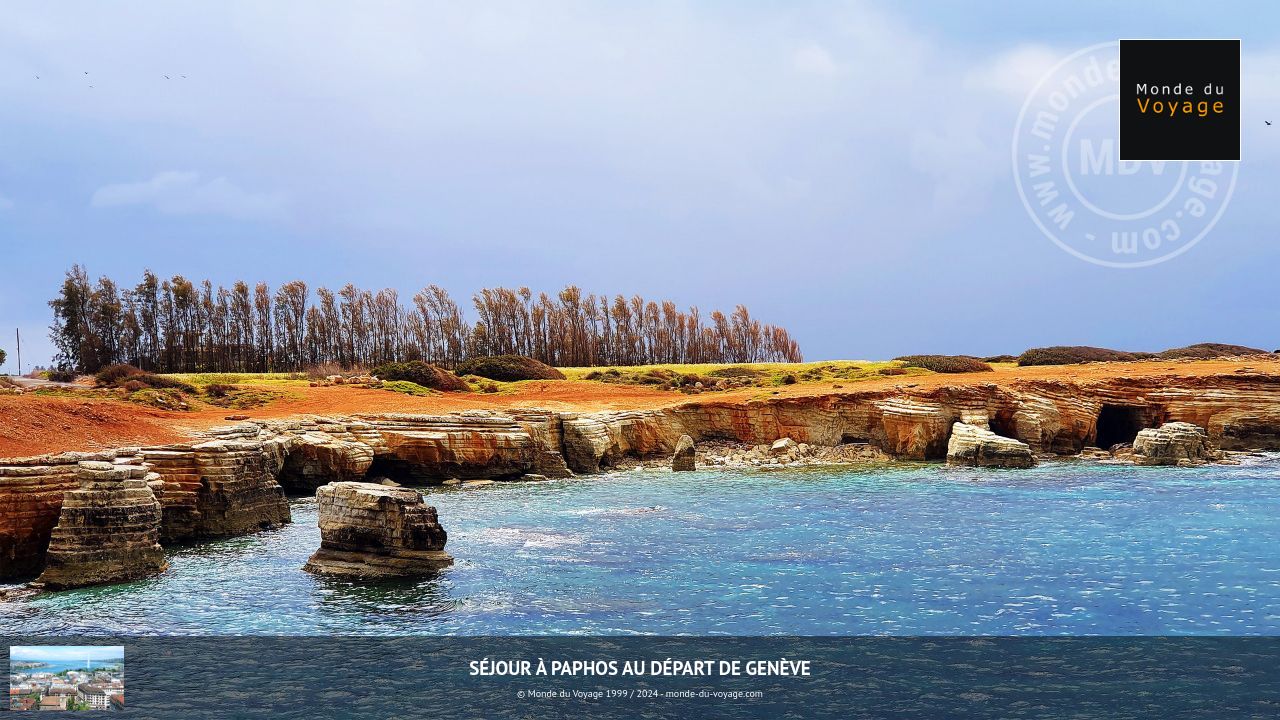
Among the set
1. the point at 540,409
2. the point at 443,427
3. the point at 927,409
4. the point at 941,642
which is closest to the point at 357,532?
the point at 941,642

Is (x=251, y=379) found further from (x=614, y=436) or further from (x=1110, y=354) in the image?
(x=1110, y=354)

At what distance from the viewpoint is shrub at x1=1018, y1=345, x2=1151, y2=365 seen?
71.3 metres

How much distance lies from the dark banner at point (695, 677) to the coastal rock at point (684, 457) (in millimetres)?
27083

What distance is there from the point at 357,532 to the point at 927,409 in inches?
1233

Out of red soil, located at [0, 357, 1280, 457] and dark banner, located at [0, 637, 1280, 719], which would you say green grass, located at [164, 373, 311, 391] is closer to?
red soil, located at [0, 357, 1280, 457]

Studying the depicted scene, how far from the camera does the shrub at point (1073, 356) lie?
71312mm

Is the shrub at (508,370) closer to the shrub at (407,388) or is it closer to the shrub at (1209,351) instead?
the shrub at (407,388)

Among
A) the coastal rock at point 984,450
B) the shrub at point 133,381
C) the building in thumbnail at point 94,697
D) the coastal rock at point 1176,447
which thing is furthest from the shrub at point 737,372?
the building in thumbnail at point 94,697

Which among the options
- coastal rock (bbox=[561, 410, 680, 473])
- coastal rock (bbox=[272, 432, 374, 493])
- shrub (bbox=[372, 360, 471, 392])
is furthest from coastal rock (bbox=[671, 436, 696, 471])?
shrub (bbox=[372, 360, 471, 392])

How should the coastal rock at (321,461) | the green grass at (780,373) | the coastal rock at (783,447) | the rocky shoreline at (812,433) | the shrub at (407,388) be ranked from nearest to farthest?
the coastal rock at (321,461) → the rocky shoreline at (812,433) → the coastal rock at (783,447) → the shrub at (407,388) → the green grass at (780,373)

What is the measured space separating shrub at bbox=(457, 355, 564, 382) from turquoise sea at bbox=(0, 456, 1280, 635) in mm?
37859

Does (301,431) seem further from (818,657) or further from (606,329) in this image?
(606,329)

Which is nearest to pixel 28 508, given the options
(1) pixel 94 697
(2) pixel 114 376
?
(1) pixel 94 697

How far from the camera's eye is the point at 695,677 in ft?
44.1
